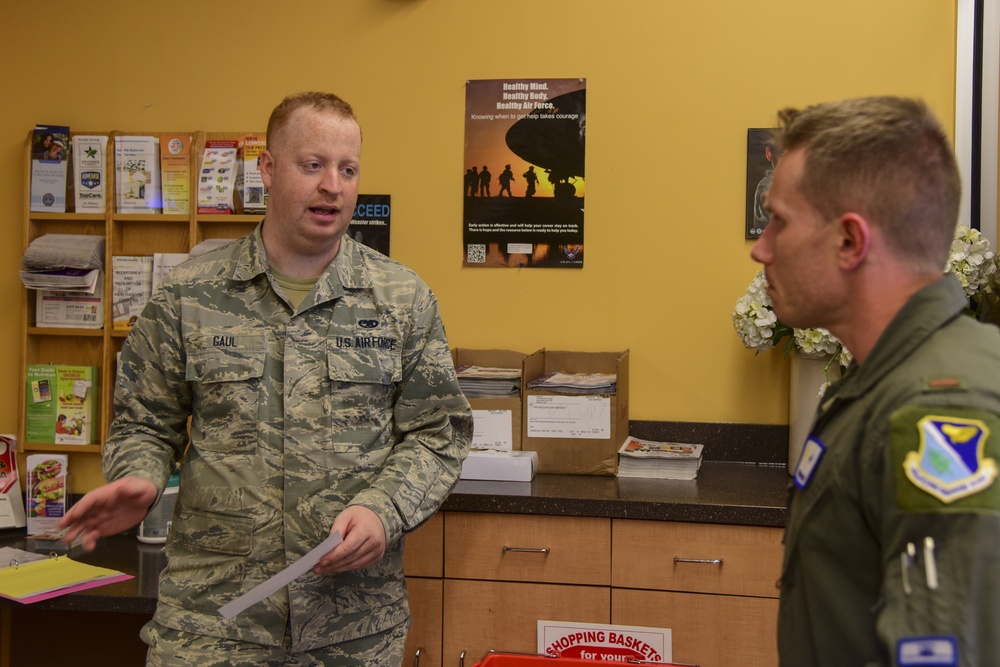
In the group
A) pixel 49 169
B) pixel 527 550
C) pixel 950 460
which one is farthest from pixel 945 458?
pixel 49 169

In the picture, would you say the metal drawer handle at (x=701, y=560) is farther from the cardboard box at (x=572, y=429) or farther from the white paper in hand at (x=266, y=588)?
the white paper in hand at (x=266, y=588)

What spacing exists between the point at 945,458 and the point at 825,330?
71.7 inches

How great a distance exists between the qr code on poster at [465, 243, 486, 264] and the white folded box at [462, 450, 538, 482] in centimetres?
75

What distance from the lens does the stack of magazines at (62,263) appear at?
3.26 metres

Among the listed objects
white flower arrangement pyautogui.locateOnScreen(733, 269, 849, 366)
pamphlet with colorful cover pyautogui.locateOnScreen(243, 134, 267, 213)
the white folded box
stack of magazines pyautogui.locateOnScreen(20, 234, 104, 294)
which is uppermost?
pamphlet with colorful cover pyautogui.locateOnScreen(243, 134, 267, 213)

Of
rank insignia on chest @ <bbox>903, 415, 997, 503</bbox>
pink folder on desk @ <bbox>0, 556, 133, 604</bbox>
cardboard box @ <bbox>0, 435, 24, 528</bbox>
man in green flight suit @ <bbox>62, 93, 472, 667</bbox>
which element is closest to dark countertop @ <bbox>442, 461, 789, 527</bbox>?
man in green flight suit @ <bbox>62, 93, 472, 667</bbox>

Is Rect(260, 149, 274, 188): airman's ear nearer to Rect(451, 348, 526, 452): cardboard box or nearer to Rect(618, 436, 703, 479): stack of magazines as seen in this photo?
Rect(451, 348, 526, 452): cardboard box

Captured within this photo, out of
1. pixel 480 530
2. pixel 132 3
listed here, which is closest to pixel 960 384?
pixel 480 530

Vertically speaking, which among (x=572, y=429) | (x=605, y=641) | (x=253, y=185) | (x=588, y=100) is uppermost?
(x=588, y=100)

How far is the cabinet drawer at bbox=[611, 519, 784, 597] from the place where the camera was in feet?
8.34

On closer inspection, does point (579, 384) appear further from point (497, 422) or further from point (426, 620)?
point (426, 620)

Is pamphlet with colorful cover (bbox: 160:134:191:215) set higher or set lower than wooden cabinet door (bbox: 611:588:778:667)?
higher

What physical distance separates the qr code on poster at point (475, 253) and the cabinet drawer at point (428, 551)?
98 centimetres

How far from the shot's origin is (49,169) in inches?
132
